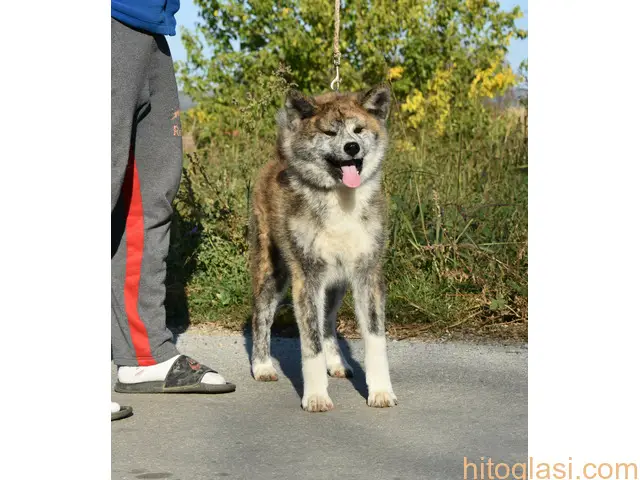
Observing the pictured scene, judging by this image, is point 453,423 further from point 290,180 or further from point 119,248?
point 119,248

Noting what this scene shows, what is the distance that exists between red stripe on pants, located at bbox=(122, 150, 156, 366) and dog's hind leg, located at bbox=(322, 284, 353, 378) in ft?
3.26

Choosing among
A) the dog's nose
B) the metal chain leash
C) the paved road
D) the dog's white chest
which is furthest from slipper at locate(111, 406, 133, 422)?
the metal chain leash

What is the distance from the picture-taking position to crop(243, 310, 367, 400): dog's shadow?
4927 mm

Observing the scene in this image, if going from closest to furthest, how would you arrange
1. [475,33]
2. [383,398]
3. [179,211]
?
1. [383,398]
2. [179,211]
3. [475,33]

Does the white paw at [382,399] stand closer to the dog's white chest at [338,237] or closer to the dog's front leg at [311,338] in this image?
the dog's front leg at [311,338]

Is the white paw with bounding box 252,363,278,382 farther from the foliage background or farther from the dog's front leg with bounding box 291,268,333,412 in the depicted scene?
the foliage background

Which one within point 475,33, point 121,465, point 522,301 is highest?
point 475,33

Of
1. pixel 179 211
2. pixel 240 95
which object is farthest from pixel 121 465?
pixel 240 95

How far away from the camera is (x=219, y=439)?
12.9 feet

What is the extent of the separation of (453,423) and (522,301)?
6.32ft

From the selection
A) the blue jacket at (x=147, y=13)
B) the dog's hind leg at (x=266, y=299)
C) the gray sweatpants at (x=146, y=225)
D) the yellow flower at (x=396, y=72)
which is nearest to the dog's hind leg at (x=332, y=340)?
the dog's hind leg at (x=266, y=299)

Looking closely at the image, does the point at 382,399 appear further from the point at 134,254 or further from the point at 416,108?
the point at 416,108

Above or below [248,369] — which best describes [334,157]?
above

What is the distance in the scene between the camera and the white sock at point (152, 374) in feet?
15.4
